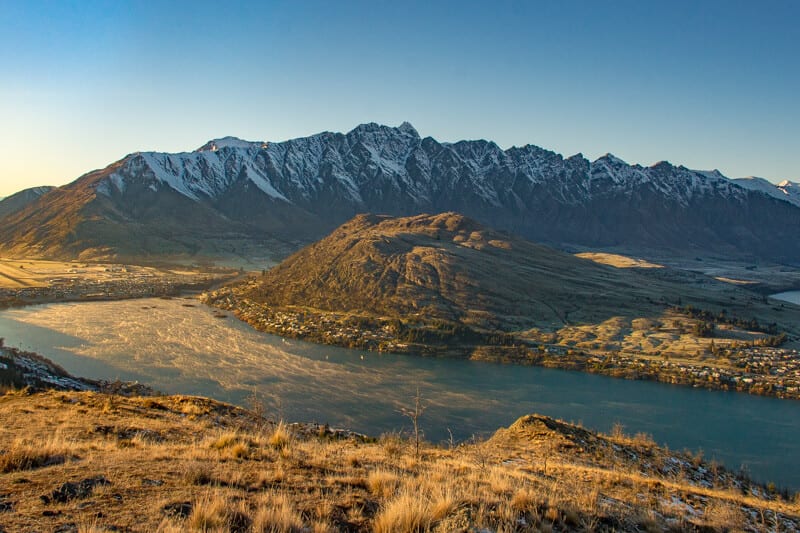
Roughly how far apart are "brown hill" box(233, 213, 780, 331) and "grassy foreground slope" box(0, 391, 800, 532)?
195 feet

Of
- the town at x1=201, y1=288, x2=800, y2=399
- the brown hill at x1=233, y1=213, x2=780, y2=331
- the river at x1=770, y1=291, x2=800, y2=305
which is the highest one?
the brown hill at x1=233, y1=213, x2=780, y2=331

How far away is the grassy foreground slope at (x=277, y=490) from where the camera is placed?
718cm

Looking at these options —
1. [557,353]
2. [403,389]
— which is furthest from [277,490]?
[557,353]

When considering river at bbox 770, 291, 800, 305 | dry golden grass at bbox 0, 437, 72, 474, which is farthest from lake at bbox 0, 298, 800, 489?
river at bbox 770, 291, 800, 305

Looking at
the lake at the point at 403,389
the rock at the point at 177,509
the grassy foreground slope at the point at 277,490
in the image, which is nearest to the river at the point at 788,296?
the lake at the point at 403,389

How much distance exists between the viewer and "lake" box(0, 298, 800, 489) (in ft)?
133

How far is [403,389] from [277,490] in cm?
4145

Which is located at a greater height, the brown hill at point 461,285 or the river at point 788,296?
the brown hill at point 461,285

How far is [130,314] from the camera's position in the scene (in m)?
79.6

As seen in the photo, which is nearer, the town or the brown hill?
the town

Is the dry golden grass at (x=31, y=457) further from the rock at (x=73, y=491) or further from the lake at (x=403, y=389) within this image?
the lake at (x=403, y=389)

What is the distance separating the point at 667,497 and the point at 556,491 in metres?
3.47

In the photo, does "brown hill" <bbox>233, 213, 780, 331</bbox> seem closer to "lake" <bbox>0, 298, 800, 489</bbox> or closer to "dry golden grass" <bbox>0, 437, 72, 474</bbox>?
"lake" <bbox>0, 298, 800, 489</bbox>

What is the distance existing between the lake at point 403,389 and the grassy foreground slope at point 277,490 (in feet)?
79.2
